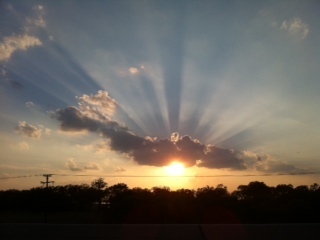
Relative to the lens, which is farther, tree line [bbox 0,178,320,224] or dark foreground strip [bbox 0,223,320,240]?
tree line [bbox 0,178,320,224]

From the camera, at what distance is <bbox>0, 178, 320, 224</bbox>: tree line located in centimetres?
4538

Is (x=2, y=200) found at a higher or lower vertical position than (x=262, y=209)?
higher

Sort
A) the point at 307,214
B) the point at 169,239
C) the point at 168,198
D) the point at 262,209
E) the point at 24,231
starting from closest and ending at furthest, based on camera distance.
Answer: the point at 169,239 → the point at 24,231 → the point at 307,214 → the point at 262,209 → the point at 168,198

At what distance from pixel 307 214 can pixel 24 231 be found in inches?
1746

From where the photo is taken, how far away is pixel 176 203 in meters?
53.8

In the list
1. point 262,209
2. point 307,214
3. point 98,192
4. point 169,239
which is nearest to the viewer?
point 169,239

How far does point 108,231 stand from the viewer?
17.2 ft

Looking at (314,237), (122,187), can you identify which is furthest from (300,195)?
(314,237)

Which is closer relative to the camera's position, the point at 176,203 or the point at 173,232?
the point at 173,232

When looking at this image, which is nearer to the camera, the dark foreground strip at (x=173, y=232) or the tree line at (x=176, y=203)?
the dark foreground strip at (x=173, y=232)

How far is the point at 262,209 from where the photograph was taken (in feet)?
157

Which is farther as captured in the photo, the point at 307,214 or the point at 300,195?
the point at 300,195

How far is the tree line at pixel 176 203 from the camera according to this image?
1786 inches

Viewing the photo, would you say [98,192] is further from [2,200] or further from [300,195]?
[300,195]
